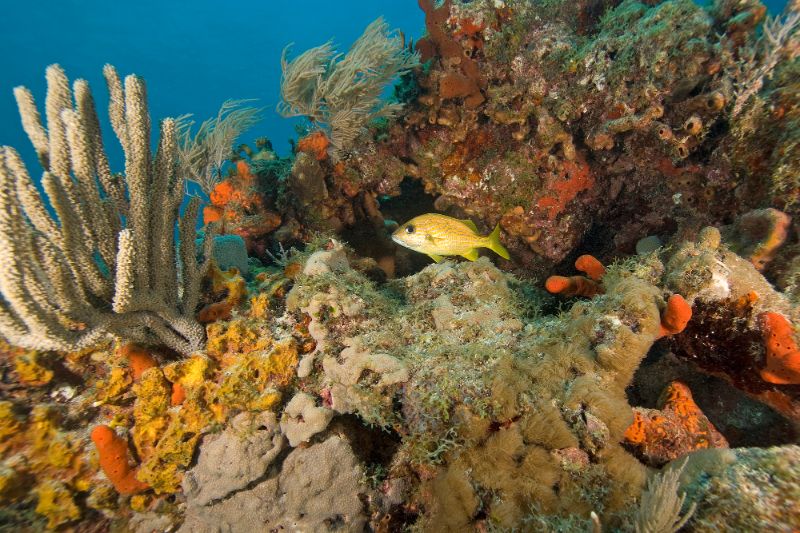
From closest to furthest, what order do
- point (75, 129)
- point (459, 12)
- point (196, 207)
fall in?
point (75, 129) < point (196, 207) < point (459, 12)

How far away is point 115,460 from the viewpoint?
2467mm

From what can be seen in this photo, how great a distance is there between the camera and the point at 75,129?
242cm

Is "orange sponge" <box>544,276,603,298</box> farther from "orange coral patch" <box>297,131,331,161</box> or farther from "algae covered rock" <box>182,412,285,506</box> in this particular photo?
"orange coral patch" <box>297,131,331,161</box>

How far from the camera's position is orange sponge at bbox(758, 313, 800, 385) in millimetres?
2240

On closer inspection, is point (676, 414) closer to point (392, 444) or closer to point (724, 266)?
point (724, 266)

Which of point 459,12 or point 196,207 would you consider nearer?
point 196,207

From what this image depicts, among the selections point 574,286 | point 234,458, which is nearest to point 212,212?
point 234,458

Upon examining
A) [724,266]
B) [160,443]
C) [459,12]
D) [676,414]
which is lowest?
[676,414]

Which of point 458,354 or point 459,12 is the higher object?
point 459,12

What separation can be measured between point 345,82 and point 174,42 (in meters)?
96.4

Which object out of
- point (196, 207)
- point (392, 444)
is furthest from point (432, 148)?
point (392, 444)

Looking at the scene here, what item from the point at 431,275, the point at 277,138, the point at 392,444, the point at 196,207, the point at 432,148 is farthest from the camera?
the point at 277,138

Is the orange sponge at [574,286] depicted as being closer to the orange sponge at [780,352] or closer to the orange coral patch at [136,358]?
the orange sponge at [780,352]

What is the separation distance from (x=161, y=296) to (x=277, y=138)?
9843cm
